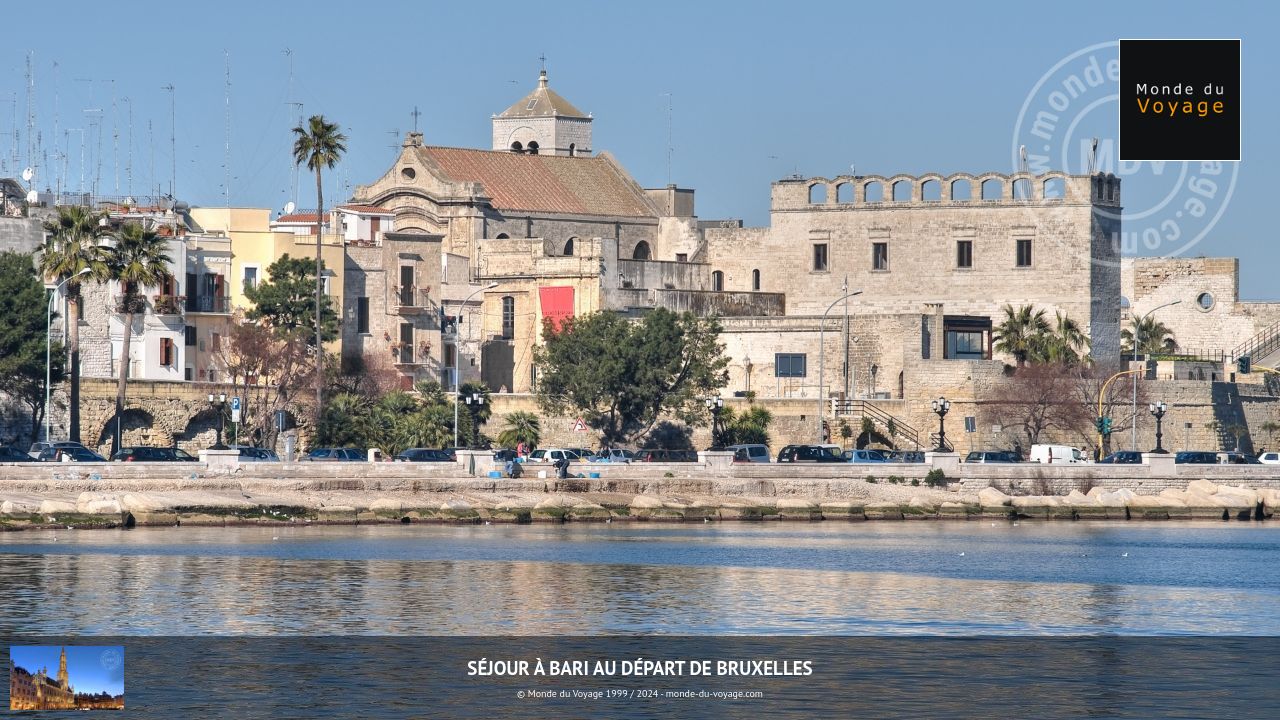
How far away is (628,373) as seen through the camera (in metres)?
84.7

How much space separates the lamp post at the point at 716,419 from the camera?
80375 millimetres

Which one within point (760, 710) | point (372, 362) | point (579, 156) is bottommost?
point (760, 710)

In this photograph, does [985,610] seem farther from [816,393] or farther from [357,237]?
[357,237]

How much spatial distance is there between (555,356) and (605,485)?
16489 millimetres

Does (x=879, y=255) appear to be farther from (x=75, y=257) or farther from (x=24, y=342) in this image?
(x=75, y=257)

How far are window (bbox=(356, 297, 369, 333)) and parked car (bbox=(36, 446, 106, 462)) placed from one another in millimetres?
21920

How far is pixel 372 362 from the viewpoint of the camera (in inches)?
3511

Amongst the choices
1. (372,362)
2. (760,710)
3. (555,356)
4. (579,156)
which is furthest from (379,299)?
(760,710)

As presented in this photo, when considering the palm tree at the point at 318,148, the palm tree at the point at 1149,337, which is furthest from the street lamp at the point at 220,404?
the palm tree at the point at 1149,337

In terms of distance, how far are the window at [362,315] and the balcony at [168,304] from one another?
8447mm

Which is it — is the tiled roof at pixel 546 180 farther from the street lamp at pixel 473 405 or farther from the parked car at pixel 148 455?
the parked car at pixel 148 455

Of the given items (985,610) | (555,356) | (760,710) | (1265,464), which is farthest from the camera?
(555,356)

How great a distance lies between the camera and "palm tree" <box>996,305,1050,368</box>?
299 feet

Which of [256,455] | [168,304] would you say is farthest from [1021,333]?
[256,455]
